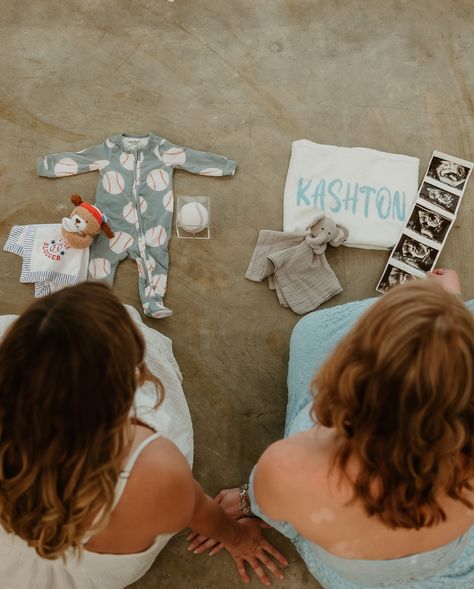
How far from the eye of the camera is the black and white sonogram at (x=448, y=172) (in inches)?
84.9

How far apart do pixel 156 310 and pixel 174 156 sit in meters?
0.64

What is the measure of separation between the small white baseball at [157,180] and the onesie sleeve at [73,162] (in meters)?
0.18

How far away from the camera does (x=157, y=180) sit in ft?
6.92

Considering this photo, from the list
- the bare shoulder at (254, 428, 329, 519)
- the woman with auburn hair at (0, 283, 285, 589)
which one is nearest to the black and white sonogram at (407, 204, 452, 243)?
the bare shoulder at (254, 428, 329, 519)

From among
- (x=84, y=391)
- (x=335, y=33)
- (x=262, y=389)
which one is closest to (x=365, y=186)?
(x=335, y=33)

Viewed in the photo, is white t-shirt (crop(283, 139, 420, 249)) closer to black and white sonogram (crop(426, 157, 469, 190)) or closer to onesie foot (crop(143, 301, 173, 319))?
black and white sonogram (crop(426, 157, 469, 190))

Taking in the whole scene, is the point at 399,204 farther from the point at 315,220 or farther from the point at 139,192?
the point at 139,192

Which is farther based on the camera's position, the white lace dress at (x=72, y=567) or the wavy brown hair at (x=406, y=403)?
the white lace dress at (x=72, y=567)

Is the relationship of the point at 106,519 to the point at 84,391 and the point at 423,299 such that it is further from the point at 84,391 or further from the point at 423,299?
the point at 423,299

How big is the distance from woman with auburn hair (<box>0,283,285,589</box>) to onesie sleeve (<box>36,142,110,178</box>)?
127 centimetres

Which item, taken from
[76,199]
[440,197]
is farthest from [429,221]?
[76,199]

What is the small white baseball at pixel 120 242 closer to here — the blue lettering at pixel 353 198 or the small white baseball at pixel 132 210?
the small white baseball at pixel 132 210

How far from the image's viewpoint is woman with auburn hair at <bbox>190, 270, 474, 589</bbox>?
833mm

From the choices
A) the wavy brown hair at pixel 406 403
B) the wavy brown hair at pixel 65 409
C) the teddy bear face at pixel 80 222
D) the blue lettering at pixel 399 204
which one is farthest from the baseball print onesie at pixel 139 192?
the wavy brown hair at pixel 406 403
